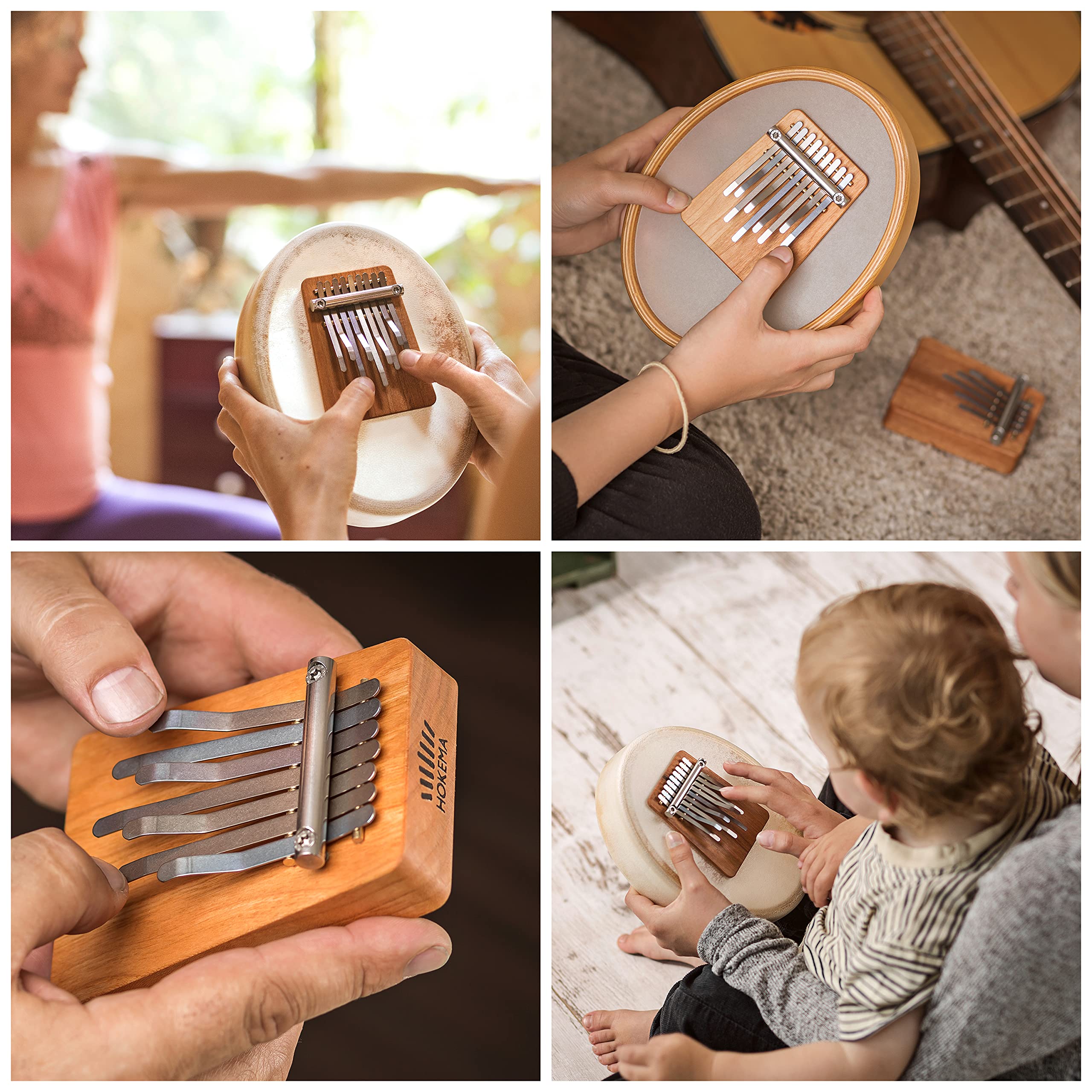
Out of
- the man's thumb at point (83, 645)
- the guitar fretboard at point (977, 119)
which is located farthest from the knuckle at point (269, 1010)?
the guitar fretboard at point (977, 119)

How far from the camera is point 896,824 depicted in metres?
0.50

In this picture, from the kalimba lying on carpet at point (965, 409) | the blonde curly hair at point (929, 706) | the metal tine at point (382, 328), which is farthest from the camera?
the kalimba lying on carpet at point (965, 409)

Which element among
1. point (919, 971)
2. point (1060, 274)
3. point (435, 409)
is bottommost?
point (919, 971)

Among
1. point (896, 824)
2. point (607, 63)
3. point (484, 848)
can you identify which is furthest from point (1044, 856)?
point (607, 63)

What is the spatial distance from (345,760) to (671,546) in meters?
0.29

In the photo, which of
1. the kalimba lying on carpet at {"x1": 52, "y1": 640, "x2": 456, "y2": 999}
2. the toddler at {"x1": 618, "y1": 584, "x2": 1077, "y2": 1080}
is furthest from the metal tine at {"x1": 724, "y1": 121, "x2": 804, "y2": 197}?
the kalimba lying on carpet at {"x1": 52, "y1": 640, "x2": 456, "y2": 999}

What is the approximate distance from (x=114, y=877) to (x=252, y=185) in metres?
0.61

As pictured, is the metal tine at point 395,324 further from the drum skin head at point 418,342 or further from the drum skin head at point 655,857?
the drum skin head at point 655,857

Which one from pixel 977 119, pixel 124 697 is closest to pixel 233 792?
pixel 124 697

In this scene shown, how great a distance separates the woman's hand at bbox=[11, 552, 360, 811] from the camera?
627 mm

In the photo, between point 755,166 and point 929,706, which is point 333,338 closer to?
point 755,166

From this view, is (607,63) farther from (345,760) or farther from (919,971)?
(919,971)

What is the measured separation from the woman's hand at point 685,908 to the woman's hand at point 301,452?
0.34m

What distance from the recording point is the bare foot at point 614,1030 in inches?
22.4
